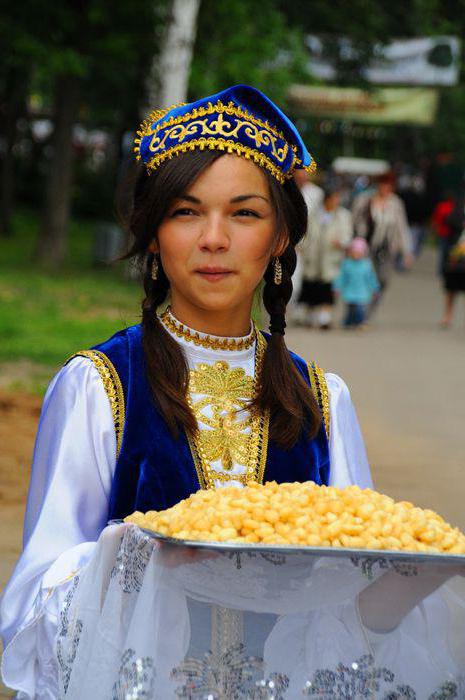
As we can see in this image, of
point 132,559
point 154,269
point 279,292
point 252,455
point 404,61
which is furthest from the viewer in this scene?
point 404,61

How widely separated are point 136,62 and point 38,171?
717 inches

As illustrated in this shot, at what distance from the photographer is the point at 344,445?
126 inches

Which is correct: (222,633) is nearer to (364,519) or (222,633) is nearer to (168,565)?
(168,565)

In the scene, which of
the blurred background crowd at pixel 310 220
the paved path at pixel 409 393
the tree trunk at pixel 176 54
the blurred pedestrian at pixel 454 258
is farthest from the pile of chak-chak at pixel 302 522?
the tree trunk at pixel 176 54

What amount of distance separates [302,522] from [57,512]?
62 centimetres

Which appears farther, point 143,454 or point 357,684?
point 143,454

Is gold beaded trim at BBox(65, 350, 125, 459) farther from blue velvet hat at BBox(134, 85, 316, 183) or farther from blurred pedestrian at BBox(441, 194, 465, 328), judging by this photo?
blurred pedestrian at BBox(441, 194, 465, 328)

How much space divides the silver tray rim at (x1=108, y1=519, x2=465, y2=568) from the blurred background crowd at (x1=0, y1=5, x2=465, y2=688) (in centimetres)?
117

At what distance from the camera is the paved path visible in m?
8.31

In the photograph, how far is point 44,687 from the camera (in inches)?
105

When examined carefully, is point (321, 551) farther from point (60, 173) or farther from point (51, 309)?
point (60, 173)

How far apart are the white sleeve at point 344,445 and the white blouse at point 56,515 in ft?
0.77

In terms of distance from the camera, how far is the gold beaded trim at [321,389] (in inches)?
126

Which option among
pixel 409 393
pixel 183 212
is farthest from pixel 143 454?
pixel 409 393
